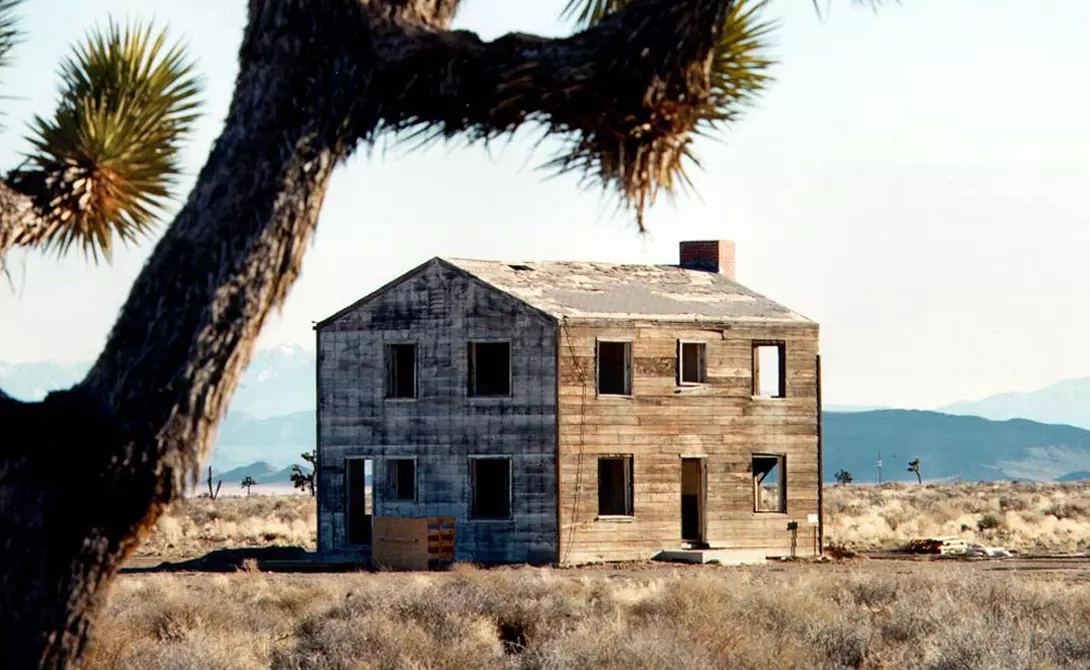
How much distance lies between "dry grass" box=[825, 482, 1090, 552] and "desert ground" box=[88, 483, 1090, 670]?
1119 cm

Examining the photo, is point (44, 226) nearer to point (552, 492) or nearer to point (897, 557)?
point (552, 492)

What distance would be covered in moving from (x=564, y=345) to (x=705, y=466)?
392cm

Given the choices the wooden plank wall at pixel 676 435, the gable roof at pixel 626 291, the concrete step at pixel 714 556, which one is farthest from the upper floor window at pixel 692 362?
the concrete step at pixel 714 556

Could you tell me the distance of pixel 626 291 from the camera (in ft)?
111

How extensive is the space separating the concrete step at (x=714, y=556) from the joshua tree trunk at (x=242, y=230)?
26.3m

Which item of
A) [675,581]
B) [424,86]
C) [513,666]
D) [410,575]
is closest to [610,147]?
[424,86]

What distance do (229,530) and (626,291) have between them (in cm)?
1610

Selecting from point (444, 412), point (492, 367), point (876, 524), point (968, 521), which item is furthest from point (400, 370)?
point (968, 521)

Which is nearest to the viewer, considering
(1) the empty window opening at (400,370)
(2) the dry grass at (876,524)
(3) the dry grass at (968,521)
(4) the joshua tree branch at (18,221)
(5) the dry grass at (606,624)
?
(4) the joshua tree branch at (18,221)

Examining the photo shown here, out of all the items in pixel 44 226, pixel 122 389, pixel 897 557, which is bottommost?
pixel 897 557

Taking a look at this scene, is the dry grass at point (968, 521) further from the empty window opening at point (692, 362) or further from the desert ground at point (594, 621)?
the desert ground at point (594, 621)

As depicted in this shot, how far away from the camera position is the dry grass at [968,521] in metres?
40.0

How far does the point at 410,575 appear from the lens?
28.2 meters

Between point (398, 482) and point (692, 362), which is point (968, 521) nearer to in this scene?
point (692, 362)
